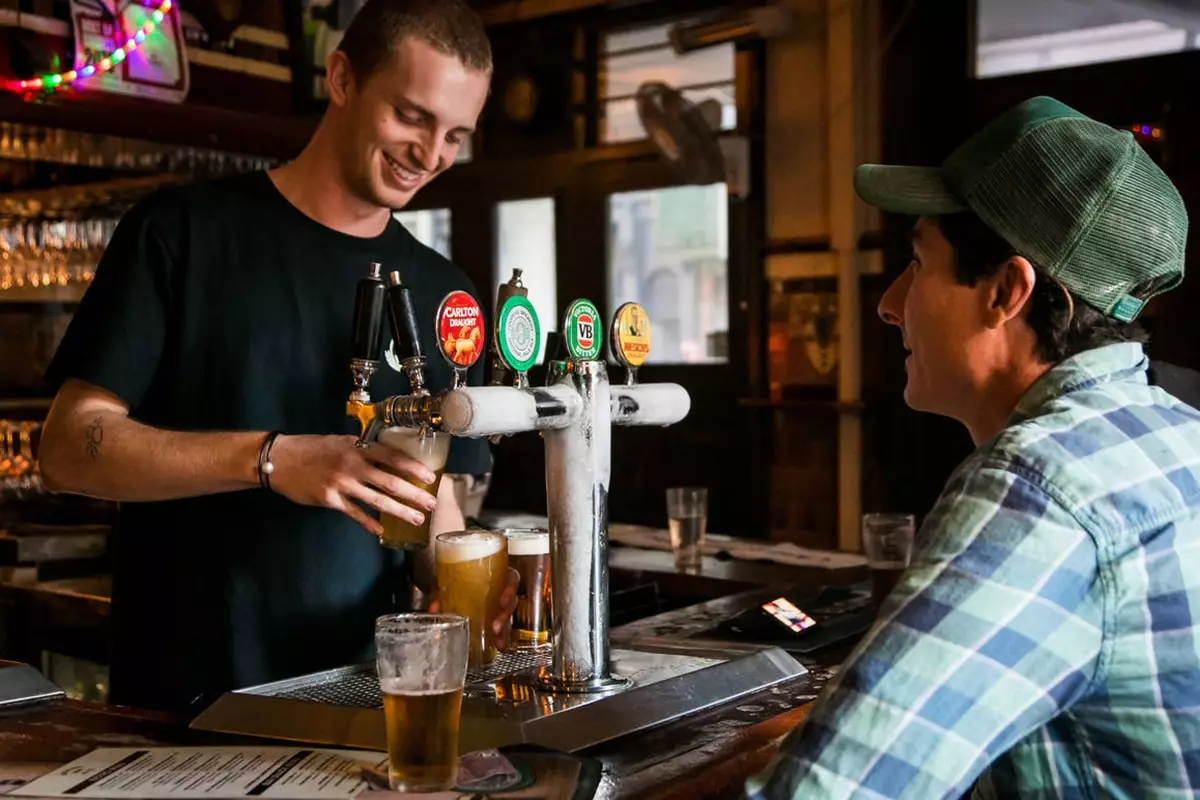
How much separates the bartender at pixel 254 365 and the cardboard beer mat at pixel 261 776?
625 mm

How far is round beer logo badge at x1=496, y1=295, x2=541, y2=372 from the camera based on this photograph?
4.31ft

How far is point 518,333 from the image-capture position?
1.33m

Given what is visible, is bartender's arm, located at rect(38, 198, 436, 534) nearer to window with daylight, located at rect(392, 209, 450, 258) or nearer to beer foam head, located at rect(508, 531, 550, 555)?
beer foam head, located at rect(508, 531, 550, 555)

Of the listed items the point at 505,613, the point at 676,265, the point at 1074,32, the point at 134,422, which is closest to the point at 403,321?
the point at 505,613

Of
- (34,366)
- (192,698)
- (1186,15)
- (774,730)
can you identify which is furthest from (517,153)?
(774,730)

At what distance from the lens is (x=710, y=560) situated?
278 centimetres

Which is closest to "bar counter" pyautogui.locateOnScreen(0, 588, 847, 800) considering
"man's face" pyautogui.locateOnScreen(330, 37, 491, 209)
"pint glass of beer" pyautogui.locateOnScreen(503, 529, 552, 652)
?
"pint glass of beer" pyautogui.locateOnScreen(503, 529, 552, 652)

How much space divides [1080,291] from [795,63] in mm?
3666

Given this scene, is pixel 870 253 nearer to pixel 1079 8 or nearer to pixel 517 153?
pixel 1079 8

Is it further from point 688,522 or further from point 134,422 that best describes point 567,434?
point 688,522

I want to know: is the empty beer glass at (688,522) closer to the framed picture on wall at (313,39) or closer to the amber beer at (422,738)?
the amber beer at (422,738)

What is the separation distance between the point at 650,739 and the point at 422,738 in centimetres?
28

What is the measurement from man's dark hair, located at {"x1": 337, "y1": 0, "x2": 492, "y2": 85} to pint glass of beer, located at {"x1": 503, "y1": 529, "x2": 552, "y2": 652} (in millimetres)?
802

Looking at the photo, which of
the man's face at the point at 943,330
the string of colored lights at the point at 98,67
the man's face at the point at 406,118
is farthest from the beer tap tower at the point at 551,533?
the string of colored lights at the point at 98,67
